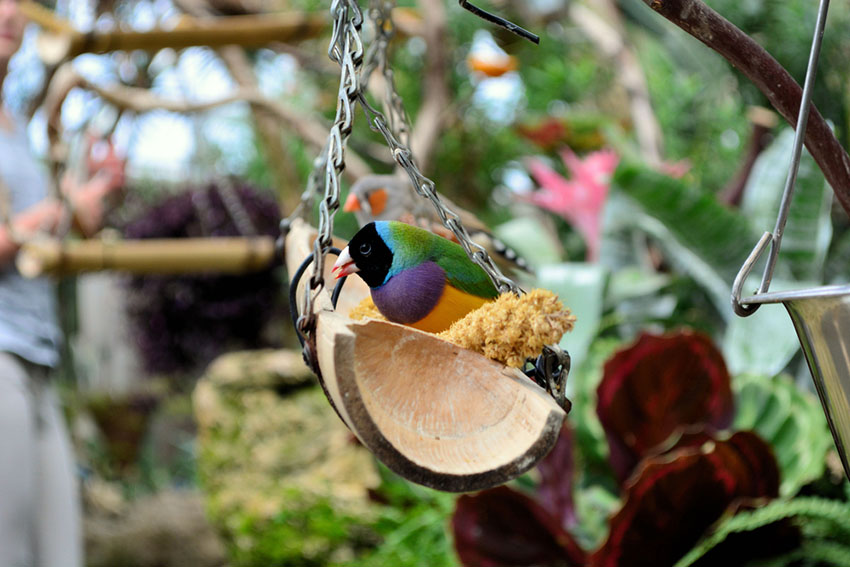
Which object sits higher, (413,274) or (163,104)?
(413,274)

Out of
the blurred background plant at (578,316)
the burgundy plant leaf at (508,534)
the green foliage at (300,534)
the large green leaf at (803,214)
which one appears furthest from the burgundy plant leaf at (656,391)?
the green foliage at (300,534)

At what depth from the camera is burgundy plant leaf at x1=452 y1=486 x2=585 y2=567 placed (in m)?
0.85

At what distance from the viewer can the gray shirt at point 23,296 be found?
3.45 ft

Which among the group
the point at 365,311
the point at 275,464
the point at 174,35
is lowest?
the point at 275,464

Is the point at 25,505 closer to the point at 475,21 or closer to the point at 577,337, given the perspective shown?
the point at 577,337

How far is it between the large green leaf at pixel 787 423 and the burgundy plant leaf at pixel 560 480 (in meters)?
0.23

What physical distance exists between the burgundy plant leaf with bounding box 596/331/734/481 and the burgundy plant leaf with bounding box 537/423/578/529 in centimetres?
5

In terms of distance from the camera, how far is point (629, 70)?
1768 millimetres

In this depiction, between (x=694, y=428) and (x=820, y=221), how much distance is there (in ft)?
1.86

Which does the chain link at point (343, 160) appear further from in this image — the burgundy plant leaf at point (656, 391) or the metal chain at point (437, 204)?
the burgundy plant leaf at point (656, 391)

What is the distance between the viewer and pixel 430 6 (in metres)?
1.52

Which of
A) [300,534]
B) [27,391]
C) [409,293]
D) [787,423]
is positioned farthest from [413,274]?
[300,534]

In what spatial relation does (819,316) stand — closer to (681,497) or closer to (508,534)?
(681,497)

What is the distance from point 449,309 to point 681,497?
0.44 meters
